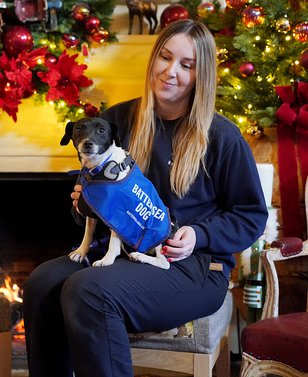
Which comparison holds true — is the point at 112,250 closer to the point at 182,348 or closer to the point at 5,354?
the point at 182,348

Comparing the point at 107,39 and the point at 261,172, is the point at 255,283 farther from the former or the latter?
the point at 107,39

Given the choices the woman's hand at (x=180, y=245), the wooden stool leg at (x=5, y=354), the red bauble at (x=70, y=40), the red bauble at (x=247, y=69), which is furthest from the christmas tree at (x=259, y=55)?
the wooden stool leg at (x=5, y=354)

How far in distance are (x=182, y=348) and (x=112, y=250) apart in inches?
12.9

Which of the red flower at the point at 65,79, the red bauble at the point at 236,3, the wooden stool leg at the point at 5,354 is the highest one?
the red bauble at the point at 236,3

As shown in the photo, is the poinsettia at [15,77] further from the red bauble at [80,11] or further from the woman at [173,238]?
the woman at [173,238]

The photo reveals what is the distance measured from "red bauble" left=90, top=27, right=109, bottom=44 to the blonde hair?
2.41ft

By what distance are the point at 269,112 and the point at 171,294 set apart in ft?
3.25

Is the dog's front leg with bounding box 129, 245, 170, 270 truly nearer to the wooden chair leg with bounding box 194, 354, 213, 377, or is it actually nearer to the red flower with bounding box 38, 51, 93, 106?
the wooden chair leg with bounding box 194, 354, 213, 377

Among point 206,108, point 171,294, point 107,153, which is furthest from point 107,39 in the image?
point 171,294

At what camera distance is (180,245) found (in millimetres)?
1580

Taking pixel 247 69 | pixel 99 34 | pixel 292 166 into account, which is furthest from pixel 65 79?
pixel 292 166

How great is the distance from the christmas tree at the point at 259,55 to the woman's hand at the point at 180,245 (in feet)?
2.58

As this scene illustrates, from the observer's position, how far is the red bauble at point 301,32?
2.15m

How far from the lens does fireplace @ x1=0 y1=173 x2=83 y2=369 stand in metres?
2.79
